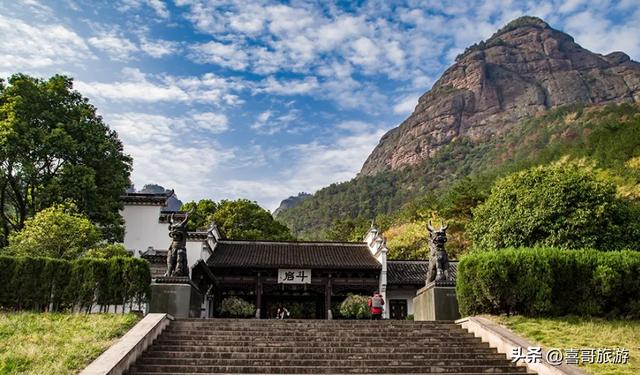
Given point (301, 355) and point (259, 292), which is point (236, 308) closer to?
point (259, 292)

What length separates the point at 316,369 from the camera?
33.1 feet

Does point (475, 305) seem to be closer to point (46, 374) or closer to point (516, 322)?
point (516, 322)

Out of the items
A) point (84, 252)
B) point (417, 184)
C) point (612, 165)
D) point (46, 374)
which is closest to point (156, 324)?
point (46, 374)

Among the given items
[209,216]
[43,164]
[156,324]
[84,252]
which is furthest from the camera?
[209,216]

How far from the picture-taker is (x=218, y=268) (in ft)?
82.7

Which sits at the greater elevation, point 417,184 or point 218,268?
point 417,184

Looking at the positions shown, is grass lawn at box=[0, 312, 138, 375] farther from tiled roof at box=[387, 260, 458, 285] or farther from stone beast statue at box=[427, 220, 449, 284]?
tiled roof at box=[387, 260, 458, 285]

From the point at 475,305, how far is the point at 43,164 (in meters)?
20.9

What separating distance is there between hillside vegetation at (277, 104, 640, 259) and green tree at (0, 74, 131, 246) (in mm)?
21033

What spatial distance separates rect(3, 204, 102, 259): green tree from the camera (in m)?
18.6

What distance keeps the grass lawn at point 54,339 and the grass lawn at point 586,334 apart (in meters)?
9.04

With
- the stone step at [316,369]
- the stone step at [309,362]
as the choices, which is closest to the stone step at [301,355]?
the stone step at [309,362]

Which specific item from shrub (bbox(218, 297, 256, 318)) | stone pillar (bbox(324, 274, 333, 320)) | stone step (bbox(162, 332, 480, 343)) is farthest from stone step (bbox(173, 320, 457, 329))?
shrub (bbox(218, 297, 256, 318))

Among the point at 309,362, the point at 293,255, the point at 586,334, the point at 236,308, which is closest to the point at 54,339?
the point at 309,362
